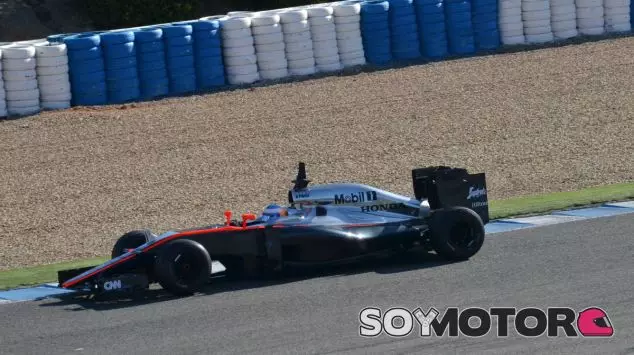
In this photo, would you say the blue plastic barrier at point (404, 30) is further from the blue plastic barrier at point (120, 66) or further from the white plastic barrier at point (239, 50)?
the blue plastic barrier at point (120, 66)

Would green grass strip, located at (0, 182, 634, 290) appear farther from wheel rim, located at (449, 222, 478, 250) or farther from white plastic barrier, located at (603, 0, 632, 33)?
white plastic barrier, located at (603, 0, 632, 33)

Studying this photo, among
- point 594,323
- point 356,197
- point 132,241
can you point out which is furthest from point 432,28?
point 594,323

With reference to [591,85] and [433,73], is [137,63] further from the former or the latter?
[591,85]

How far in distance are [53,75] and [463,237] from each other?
34.6 ft

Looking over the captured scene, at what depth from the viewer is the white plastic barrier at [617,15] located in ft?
83.6

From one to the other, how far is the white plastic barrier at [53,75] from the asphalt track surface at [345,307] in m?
9.44

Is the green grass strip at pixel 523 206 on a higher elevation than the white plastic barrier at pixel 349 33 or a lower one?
lower

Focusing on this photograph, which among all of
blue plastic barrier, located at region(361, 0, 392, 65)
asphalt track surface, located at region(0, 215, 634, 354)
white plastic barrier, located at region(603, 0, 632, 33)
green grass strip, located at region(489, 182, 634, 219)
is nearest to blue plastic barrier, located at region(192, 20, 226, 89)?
blue plastic barrier, located at region(361, 0, 392, 65)

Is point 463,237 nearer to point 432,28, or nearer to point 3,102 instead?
point 3,102

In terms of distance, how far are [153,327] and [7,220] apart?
7.19 metres

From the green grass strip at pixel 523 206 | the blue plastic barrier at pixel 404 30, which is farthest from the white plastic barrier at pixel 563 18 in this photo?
the green grass strip at pixel 523 206

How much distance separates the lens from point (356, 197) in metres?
11.6

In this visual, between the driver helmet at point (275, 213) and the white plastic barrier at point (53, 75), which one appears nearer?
the driver helmet at point (275, 213)

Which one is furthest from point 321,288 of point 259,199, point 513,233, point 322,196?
point 259,199
